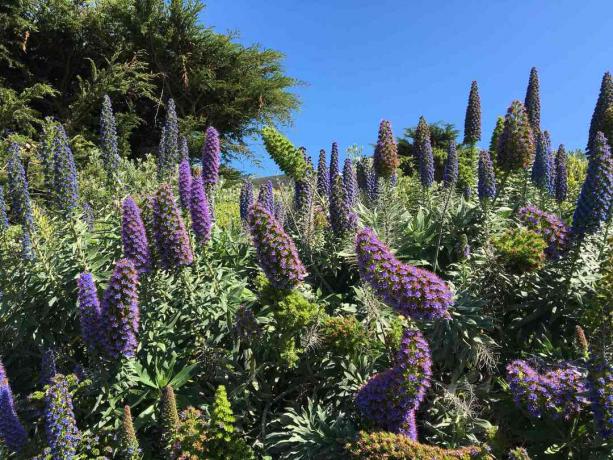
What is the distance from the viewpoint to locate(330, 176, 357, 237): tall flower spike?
4672 millimetres

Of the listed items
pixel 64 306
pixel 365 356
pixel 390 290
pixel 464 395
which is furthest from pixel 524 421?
pixel 64 306

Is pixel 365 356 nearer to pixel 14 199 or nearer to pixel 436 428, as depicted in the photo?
pixel 436 428

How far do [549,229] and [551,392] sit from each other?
1.69 meters

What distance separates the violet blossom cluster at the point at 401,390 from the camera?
8.41 ft

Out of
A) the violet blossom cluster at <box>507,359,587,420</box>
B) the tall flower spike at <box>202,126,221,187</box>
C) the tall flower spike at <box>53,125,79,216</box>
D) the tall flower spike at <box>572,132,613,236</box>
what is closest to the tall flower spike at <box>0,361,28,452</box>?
the tall flower spike at <box>53,125,79,216</box>

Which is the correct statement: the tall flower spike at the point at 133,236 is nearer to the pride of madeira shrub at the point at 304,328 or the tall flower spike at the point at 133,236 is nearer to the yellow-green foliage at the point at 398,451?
the pride of madeira shrub at the point at 304,328

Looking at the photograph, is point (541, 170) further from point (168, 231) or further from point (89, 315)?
point (89, 315)

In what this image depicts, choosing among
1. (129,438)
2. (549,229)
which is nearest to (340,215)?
(549,229)

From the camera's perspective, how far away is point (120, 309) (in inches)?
119

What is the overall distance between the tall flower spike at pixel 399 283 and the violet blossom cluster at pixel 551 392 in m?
0.71

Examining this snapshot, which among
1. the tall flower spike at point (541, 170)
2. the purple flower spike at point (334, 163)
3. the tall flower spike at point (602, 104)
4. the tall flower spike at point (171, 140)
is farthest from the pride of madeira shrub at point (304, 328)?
the tall flower spike at point (602, 104)

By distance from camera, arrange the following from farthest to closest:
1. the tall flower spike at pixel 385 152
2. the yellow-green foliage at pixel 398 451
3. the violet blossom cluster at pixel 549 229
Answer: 1. the tall flower spike at pixel 385 152
2. the violet blossom cluster at pixel 549 229
3. the yellow-green foliage at pixel 398 451

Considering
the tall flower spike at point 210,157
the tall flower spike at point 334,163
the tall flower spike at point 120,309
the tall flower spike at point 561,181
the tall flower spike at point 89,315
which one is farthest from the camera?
the tall flower spike at point 561,181

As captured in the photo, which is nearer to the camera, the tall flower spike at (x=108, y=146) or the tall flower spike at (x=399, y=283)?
the tall flower spike at (x=399, y=283)
